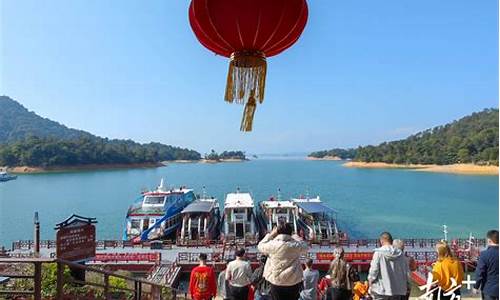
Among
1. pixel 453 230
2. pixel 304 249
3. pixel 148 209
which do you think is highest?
pixel 304 249

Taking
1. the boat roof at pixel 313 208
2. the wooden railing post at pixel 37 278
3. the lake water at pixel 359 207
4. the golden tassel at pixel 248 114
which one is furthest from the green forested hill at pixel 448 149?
the wooden railing post at pixel 37 278

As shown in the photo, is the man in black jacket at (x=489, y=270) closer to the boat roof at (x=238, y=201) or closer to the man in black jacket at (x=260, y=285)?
the man in black jacket at (x=260, y=285)

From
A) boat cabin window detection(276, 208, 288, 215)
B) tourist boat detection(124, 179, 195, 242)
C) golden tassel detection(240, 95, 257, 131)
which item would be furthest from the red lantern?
boat cabin window detection(276, 208, 288, 215)

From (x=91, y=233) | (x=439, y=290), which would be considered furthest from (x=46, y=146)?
(x=439, y=290)

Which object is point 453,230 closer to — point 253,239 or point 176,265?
point 253,239

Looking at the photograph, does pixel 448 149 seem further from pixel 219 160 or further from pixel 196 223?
pixel 219 160

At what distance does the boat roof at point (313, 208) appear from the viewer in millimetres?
20045

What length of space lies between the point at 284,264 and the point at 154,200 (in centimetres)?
2049

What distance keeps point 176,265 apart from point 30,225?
62.3 feet

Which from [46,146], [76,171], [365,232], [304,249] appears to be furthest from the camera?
[76,171]

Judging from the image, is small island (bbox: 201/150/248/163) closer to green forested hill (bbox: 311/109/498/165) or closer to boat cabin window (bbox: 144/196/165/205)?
green forested hill (bbox: 311/109/498/165)

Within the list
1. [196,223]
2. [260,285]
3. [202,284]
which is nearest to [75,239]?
[202,284]

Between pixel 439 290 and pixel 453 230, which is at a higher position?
pixel 439 290

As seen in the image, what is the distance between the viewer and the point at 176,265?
15023mm
